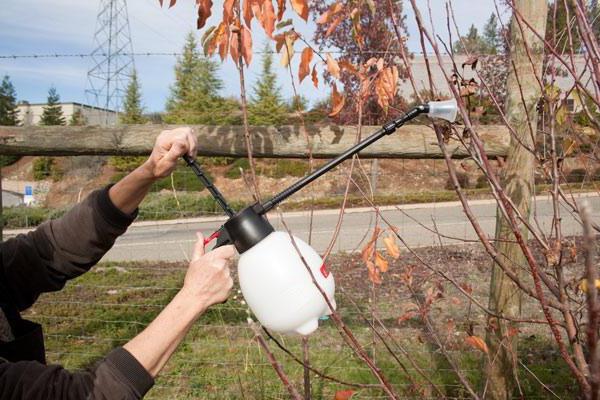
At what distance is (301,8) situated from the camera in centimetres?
138

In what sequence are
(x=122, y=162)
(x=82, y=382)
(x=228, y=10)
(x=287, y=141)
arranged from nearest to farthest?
(x=82, y=382) < (x=228, y=10) < (x=287, y=141) < (x=122, y=162)

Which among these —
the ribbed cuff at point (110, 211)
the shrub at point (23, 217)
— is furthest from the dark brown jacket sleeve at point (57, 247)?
the shrub at point (23, 217)

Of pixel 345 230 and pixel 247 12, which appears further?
pixel 345 230

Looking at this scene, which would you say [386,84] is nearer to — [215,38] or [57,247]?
[215,38]

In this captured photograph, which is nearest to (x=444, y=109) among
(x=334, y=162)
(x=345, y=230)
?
(x=334, y=162)

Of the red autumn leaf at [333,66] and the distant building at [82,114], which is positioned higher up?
the distant building at [82,114]

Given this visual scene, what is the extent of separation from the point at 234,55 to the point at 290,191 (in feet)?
2.04

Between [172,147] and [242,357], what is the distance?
2565 mm

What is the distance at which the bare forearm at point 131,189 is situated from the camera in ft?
5.24

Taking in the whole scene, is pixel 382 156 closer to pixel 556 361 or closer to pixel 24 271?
pixel 24 271

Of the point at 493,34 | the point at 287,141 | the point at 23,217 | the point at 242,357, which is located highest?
the point at 493,34

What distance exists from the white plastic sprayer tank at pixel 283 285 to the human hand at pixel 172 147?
57 centimetres

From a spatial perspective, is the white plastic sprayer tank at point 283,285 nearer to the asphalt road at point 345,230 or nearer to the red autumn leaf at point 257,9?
the red autumn leaf at point 257,9

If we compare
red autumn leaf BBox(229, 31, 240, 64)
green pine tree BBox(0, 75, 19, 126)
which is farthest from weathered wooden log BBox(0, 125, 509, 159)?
green pine tree BBox(0, 75, 19, 126)
